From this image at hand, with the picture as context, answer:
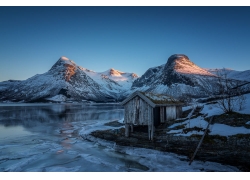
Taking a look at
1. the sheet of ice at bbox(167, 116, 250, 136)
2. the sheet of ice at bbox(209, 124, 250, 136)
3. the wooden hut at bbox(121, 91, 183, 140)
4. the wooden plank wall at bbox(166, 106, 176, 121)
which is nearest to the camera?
the sheet of ice at bbox(209, 124, 250, 136)

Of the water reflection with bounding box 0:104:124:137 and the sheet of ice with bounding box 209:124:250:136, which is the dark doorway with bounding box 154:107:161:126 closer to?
the sheet of ice with bounding box 209:124:250:136

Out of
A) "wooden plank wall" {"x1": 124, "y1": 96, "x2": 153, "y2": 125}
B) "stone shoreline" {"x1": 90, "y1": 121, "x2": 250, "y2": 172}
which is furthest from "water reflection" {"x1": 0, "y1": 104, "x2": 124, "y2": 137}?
"stone shoreline" {"x1": 90, "y1": 121, "x2": 250, "y2": 172}

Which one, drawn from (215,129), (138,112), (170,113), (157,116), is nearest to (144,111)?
(138,112)

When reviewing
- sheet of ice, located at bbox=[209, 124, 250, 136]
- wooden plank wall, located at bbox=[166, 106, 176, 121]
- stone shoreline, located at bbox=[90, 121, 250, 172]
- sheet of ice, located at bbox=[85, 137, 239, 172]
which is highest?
wooden plank wall, located at bbox=[166, 106, 176, 121]

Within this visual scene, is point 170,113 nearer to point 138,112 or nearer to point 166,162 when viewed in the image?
point 138,112

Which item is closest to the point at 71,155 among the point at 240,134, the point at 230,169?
the point at 230,169

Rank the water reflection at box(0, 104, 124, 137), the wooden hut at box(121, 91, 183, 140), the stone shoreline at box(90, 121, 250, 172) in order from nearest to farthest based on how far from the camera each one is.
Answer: the stone shoreline at box(90, 121, 250, 172) → the wooden hut at box(121, 91, 183, 140) → the water reflection at box(0, 104, 124, 137)

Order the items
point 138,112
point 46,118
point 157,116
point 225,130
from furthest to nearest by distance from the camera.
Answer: point 46,118, point 157,116, point 138,112, point 225,130

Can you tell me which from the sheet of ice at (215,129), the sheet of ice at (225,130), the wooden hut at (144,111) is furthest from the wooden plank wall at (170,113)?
the sheet of ice at (225,130)

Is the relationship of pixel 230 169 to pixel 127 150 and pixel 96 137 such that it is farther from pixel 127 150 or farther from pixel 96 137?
pixel 96 137
